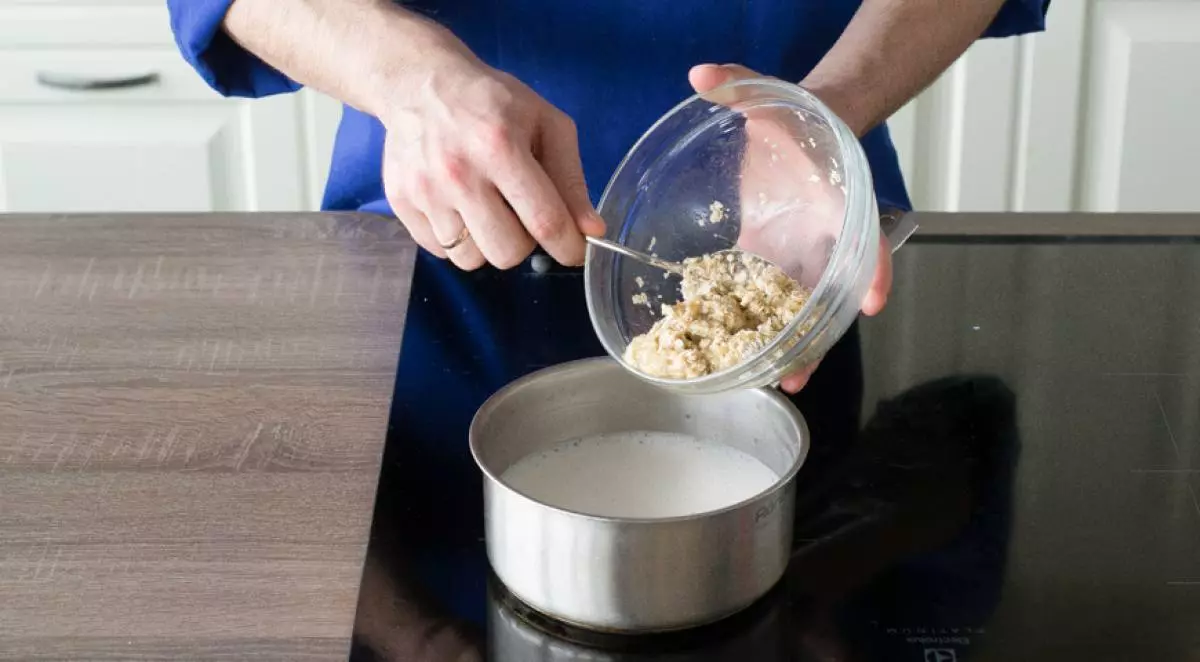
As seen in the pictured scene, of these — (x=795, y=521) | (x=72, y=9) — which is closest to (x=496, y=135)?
(x=795, y=521)

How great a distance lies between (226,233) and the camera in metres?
1.06

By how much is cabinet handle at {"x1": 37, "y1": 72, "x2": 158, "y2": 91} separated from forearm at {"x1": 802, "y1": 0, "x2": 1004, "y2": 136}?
1.02 m

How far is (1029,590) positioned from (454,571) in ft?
0.88

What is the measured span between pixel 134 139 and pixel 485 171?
45.7 inches

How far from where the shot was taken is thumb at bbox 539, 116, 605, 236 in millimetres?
732

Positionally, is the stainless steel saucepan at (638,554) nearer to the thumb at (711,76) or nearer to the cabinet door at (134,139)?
the thumb at (711,76)

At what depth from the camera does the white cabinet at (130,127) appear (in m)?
1.71

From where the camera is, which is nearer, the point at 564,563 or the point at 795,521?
the point at 564,563

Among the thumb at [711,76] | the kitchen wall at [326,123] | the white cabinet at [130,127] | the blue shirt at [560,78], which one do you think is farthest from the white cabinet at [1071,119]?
the thumb at [711,76]

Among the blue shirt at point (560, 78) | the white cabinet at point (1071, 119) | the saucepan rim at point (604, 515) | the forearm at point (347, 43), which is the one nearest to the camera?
the saucepan rim at point (604, 515)

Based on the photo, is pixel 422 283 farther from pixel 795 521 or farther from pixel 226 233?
pixel 795 521

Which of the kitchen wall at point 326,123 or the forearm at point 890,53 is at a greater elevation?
the forearm at point 890,53

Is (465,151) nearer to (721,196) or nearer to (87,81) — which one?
(721,196)

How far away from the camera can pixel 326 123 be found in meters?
1.74
